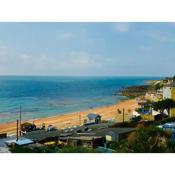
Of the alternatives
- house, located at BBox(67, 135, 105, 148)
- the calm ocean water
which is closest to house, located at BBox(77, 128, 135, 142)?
house, located at BBox(67, 135, 105, 148)

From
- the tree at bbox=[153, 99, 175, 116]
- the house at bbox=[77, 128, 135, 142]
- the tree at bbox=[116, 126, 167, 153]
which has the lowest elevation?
the tree at bbox=[116, 126, 167, 153]

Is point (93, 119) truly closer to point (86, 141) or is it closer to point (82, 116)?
point (82, 116)

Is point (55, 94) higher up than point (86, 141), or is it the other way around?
point (55, 94)

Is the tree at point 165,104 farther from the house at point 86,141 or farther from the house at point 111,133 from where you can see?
the house at point 86,141

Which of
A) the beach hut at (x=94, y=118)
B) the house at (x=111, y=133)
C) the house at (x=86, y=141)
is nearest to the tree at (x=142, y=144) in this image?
the house at (x=111, y=133)

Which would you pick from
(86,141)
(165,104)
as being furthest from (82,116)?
(165,104)

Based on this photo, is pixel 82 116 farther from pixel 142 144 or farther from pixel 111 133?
pixel 142 144

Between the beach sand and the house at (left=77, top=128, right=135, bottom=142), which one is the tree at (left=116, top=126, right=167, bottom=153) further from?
the beach sand

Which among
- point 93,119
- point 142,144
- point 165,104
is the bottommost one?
point 142,144
